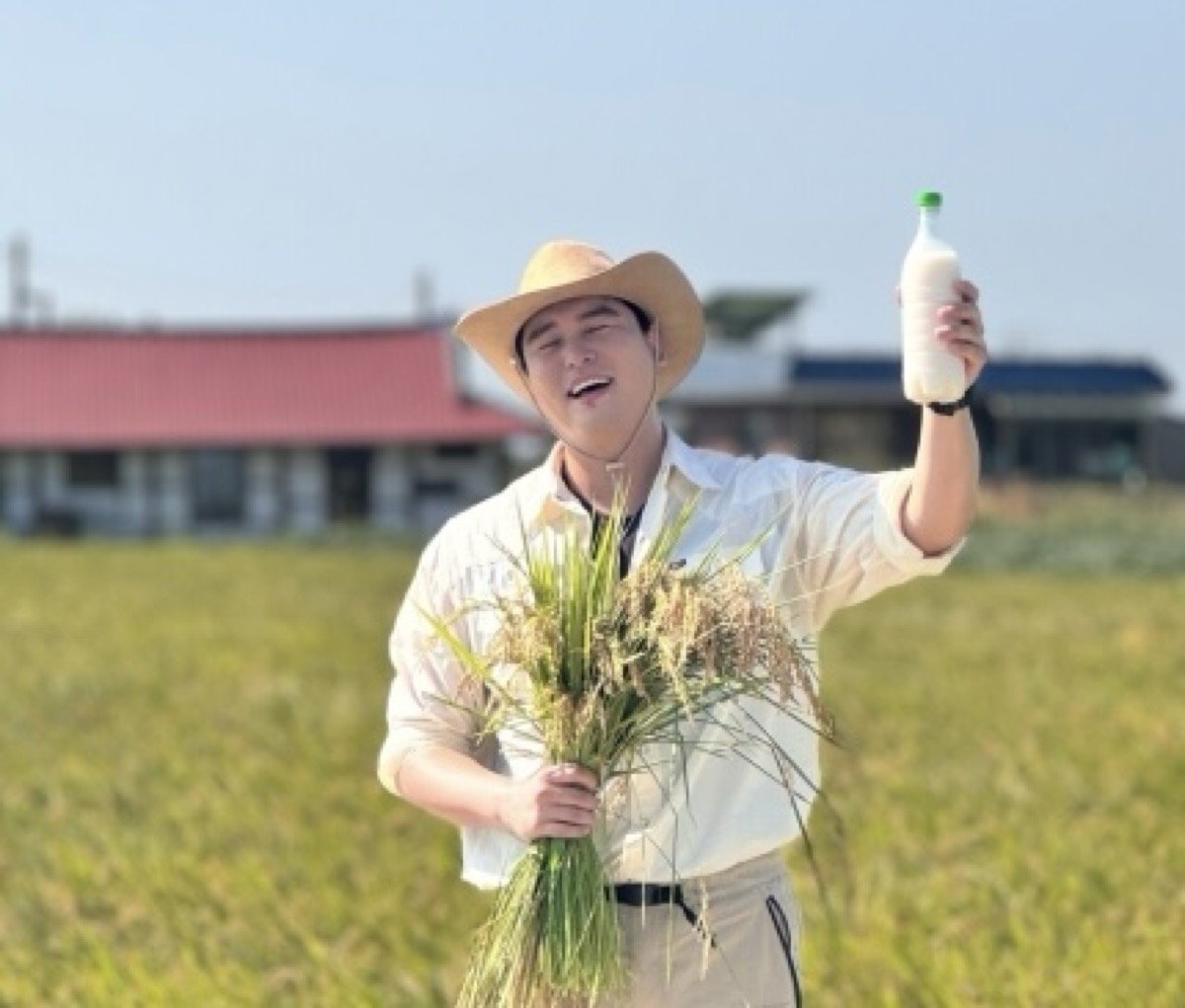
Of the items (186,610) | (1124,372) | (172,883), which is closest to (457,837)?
(172,883)

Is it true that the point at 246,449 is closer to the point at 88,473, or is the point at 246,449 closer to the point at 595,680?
the point at 88,473

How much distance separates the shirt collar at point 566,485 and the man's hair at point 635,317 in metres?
0.16

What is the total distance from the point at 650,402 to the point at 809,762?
57 centimetres

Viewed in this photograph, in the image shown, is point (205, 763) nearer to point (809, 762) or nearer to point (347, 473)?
point (809, 762)

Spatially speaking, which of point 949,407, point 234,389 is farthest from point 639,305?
point 234,389

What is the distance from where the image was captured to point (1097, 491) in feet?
131

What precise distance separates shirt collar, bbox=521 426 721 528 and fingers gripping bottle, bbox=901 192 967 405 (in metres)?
0.36

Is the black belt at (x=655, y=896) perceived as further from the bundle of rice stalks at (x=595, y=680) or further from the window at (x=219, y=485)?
the window at (x=219, y=485)

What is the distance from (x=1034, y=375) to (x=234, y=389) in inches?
611

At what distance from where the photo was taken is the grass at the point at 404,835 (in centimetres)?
564

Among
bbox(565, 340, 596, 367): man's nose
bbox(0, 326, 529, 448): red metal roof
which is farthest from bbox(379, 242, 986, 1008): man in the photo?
bbox(0, 326, 529, 448): red metal roof

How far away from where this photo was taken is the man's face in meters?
3.11

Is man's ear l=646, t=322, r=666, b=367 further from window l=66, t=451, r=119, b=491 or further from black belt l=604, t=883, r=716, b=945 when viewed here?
window l=66, t=451, r=119, b=491

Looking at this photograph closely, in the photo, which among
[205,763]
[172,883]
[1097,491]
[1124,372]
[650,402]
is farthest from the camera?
[1124,372]
